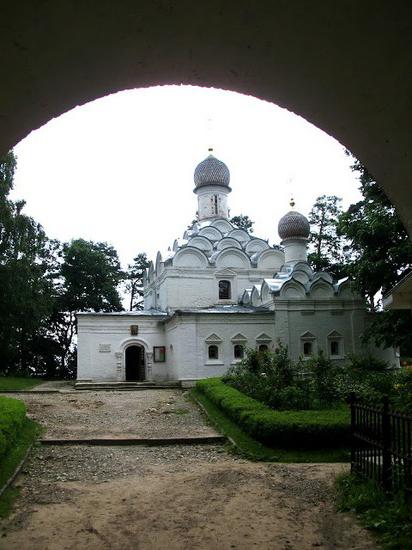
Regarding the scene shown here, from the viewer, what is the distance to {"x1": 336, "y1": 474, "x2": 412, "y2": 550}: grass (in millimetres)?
4414

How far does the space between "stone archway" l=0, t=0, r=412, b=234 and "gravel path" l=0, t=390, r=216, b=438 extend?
29.4 ft

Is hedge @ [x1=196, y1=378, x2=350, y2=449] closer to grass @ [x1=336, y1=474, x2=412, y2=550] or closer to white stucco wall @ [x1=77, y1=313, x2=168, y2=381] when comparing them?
grass @ [x1=336, y1=474, x2=412, y2=550]

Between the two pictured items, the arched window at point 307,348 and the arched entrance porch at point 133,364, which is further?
the arched entrance porch at point 133,364

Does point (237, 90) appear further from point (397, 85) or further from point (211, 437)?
point (211, 437)

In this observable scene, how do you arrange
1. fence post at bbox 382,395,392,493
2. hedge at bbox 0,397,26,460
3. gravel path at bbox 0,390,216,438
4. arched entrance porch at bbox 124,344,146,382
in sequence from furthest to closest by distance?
arched entrance porch at bbox 124,344,146,382, gravel path at bbox 0,390,216,438, hedge at bbox 0,397,26,460, fence post at bbox 382,395,392,493

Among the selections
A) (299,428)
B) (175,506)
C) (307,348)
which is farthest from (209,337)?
(175,506)

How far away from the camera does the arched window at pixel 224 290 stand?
26109 mm

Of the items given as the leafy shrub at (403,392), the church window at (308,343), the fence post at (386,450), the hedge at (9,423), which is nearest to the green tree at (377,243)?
the leafy shrub at (403,392)

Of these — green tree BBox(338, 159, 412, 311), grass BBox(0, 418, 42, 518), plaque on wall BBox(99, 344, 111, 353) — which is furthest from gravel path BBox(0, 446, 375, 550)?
plaque on wall BBox(99, 344, 111, 353)

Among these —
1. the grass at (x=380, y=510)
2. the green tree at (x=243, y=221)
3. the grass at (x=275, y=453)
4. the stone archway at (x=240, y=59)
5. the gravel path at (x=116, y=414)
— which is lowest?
the gravel path at (x=116, y=414)

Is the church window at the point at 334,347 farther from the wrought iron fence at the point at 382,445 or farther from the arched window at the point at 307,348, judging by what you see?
the wrought iron fence at the point at 382,445

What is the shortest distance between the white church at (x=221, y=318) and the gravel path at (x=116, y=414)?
420 centimetres

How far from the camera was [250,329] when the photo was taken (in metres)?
22.6

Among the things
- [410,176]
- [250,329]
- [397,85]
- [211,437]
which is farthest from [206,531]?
[250,329]
